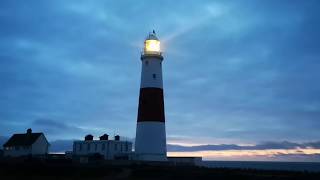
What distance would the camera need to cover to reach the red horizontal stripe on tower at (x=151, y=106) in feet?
144

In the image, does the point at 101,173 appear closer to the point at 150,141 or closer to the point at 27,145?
the point at 150,141

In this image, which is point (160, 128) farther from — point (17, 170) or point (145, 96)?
point (17, 170)

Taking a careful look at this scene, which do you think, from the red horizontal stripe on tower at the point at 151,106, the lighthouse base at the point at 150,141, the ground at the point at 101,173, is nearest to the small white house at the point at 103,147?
the lighthouse base at the point at 150,141

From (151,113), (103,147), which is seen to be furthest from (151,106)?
(103,147)

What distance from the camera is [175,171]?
3934cm

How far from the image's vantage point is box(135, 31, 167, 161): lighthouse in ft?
145

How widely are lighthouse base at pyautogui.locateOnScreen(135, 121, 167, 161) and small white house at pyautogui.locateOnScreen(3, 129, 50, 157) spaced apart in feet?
53.0

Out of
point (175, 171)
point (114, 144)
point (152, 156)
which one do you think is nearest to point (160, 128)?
point (152, 156)

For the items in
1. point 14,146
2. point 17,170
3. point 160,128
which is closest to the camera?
→ point 17,170

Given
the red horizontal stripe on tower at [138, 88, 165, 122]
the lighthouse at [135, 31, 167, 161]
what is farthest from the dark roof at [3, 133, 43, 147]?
the red horizontal stripe on tower at [138, 88, 165, 122]

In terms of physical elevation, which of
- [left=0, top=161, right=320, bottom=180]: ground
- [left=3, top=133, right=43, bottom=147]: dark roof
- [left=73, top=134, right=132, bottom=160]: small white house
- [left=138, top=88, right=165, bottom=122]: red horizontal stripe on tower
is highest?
[left=138, top=88, right=165, bottom=122]: red horizontal stripe on tower

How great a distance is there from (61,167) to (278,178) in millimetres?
17787

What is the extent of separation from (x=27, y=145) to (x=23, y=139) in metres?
1.53

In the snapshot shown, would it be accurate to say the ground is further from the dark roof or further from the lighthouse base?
the dark roof
